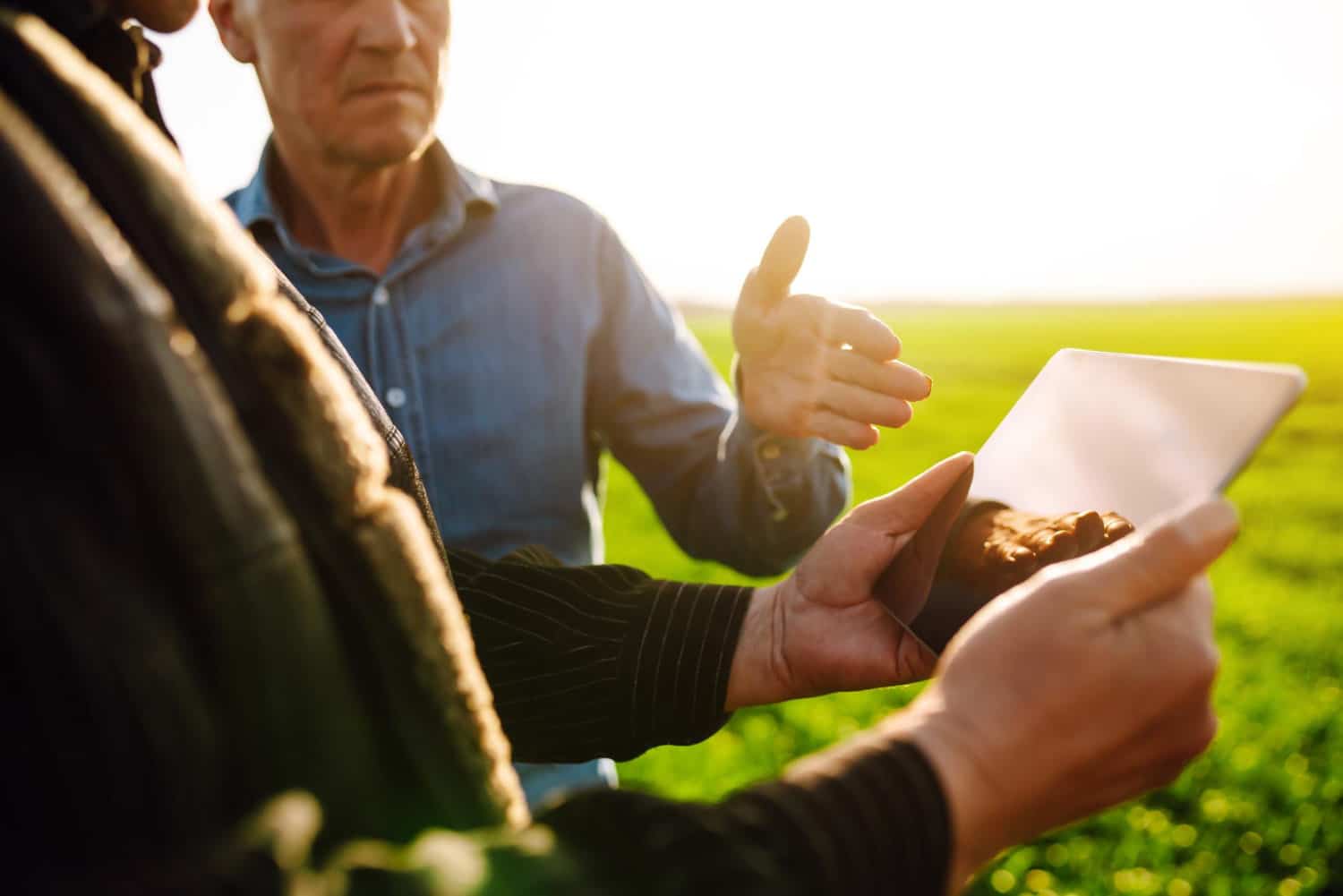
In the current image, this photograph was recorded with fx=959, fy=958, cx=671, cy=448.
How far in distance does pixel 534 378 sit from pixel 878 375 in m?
1.31

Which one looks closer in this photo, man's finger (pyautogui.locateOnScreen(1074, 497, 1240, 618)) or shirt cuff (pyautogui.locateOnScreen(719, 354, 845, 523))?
man's finger (pyautogui.locateOnScreen(1074, 497, 1240, 618))

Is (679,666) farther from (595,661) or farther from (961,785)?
(961,785)

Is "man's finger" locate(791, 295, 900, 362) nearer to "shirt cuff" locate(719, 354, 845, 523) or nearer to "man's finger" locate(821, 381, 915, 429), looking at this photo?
"man's finger" locate(821, 381, 915, 429)

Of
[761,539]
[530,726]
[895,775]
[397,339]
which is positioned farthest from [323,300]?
[895,775]

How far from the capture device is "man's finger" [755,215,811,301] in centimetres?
186

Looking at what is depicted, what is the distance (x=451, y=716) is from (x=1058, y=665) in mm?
597

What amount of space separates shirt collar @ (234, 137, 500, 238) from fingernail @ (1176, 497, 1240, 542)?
2355 mm

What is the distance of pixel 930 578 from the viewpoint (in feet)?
5.03

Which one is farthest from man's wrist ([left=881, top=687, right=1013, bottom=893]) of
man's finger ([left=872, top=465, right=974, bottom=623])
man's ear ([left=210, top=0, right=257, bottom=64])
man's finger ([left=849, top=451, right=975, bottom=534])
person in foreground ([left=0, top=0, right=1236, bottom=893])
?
man's ear ([left=210, top=0, right=257, bottom=64])

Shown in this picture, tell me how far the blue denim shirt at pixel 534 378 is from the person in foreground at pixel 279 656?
5.42ft

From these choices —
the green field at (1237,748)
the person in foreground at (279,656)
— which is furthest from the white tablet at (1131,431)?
the green field at (1237,748)

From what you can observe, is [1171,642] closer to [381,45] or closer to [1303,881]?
[381,45]

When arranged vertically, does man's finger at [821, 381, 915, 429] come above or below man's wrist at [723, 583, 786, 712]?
above

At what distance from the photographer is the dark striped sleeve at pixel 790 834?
0.77 m
